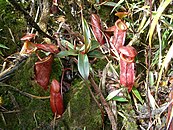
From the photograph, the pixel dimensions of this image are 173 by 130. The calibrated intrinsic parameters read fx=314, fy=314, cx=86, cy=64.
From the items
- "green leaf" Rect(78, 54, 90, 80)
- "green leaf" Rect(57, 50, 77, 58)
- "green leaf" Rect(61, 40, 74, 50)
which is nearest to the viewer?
"green leaf" Rect(78, 54, 90, 80)

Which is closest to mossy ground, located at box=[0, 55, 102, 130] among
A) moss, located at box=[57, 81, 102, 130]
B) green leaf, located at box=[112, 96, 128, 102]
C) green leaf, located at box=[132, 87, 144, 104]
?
moss, located at box=[57, 81, 102, 130]

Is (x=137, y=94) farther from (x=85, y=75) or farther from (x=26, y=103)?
(x=26, y=103)

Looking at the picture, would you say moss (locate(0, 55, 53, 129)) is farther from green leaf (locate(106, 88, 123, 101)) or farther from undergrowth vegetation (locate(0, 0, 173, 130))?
green leaf (locate(106, 88, 123, 101))

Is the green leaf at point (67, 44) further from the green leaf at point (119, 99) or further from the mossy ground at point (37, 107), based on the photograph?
the green leaf at point (119, 99)

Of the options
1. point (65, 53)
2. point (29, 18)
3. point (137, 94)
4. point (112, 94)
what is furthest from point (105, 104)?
point (29, 18)

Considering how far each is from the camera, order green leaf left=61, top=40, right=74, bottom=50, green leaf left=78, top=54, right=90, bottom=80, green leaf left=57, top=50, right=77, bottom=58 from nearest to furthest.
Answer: green leaf left=78, top=54, right=90, bottom=80
green leaf left=57, top=50, right=77, bottom=58
green leaf left=61, top=40, right=74, bottom=50

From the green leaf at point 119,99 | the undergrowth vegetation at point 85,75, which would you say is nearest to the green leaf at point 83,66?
the undergrowth vegetation at point 85,75

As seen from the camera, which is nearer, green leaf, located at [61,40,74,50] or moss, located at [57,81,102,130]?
moss, located at [57,81,102,130]

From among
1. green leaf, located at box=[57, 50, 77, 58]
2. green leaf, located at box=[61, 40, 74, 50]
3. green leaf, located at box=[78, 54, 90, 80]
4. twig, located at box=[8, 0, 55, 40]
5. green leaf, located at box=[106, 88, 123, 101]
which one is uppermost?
twig, located at box=[8, 0, 55, 40]
